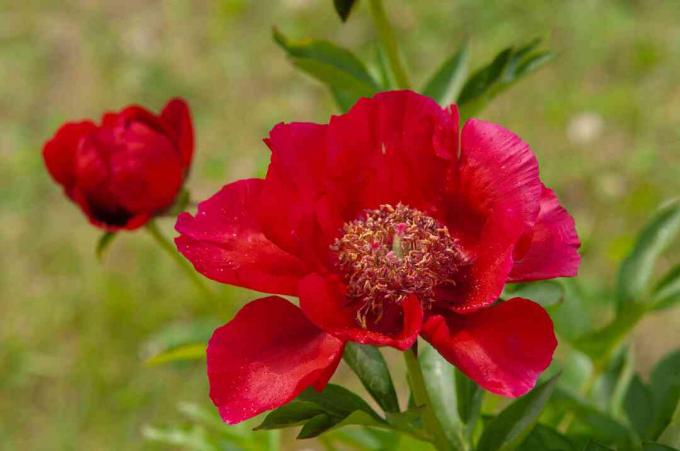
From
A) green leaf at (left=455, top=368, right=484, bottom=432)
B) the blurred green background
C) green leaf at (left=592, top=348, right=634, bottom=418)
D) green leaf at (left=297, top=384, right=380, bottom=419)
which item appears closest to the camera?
green leaf at (left=297, top=384, right=380, bottom=419)

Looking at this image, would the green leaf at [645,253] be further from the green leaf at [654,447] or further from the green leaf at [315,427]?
the green leaf at [315,427]

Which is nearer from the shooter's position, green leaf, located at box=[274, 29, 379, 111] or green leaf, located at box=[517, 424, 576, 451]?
green leaf, located at box=[517, 424, 576, 451]

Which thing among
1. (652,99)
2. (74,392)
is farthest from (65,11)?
(652,99)

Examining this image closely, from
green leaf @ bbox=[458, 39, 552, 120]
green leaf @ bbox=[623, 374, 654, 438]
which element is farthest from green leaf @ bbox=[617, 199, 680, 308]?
green leaf @ bbox=[458, 39, 552, 120]

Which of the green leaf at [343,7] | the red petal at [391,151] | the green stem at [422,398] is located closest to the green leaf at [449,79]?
the green leaf at [343,7]

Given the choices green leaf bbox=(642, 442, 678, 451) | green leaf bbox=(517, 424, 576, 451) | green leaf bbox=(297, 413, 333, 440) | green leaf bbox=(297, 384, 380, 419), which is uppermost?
green leaf bbox=(297, 413, 333, 440)

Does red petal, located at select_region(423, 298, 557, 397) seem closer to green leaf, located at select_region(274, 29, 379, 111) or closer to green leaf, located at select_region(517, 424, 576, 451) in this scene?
green leaf, located at select_region(517, 424, 576, 451)
